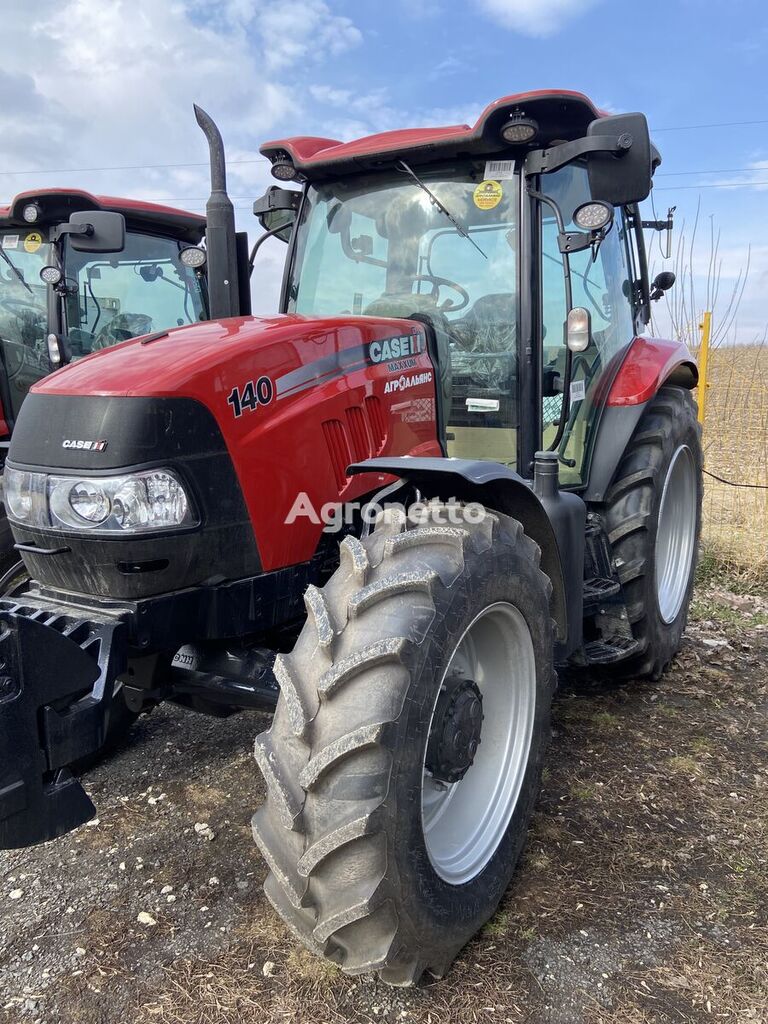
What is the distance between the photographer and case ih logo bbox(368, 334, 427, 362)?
8.32 feet

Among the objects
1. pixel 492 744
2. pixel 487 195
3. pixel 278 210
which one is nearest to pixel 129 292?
pixel 278 210

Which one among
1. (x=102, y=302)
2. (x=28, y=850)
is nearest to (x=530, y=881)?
(x=28, y=850)

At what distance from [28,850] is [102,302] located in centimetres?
439

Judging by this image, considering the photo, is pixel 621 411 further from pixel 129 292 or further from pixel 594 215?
pixel 129 292

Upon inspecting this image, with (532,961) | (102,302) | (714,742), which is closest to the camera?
(532,961)

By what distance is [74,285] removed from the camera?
5664 mm

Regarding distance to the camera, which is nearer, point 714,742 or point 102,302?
point 714,742

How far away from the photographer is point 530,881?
227 centimetres

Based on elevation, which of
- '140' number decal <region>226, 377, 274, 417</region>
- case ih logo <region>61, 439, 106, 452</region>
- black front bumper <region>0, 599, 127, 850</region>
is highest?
'140' number decal <region>226, 377, 274, 417</region>

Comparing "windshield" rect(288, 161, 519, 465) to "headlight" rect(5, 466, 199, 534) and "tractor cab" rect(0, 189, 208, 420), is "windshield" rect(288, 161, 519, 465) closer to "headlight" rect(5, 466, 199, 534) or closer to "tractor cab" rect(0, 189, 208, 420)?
"headlight" rect(5, 466, 199, 534)

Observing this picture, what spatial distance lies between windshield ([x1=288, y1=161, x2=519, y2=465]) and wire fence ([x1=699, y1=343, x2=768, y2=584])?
3224 millimetres

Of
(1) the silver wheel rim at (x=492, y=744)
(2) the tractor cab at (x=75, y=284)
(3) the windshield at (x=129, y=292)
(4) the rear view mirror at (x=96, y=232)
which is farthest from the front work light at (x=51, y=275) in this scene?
(1) the silver wheel rim at (x=492, y=744)

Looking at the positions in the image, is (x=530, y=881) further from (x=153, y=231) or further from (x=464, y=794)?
(x=153, y=231)

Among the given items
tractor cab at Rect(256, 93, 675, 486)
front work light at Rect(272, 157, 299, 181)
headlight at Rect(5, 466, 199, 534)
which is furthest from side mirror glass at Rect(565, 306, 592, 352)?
headlight at Rect(5, 466, 199, 534)
